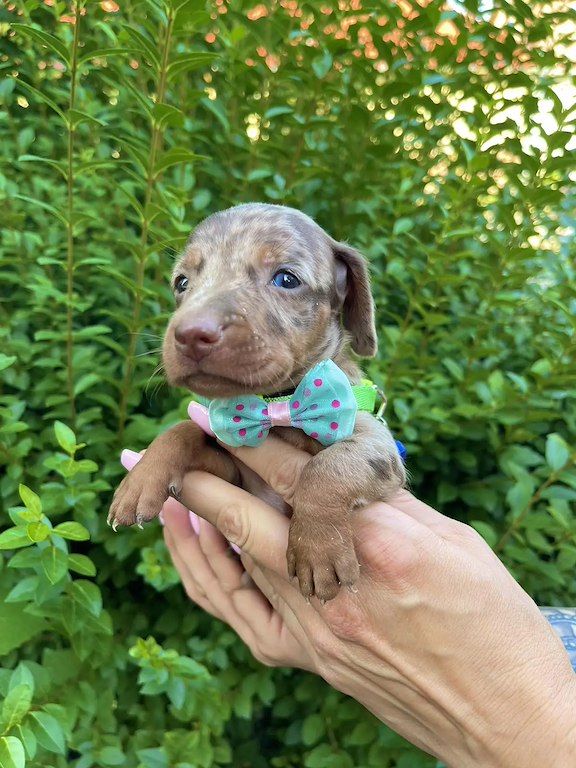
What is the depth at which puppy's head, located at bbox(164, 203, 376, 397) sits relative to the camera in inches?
80.4

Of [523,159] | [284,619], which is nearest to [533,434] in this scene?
[523,159]

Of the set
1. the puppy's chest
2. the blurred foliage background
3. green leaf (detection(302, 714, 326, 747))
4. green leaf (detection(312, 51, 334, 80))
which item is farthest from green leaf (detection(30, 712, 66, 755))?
green leaf (detection(312, 51, 334, 80))

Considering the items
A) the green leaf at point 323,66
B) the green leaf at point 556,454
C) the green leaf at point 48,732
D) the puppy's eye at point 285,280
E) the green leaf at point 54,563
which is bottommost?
the green leaf at point 48,732

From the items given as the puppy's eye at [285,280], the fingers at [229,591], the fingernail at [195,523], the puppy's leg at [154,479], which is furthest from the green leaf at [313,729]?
the puppy's eye at [285,280]

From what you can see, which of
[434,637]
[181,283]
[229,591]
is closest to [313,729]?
[229,591]

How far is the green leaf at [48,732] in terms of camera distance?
1709 mm

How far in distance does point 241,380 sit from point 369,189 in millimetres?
1939

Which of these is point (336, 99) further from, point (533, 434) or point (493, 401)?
point (533, 434)

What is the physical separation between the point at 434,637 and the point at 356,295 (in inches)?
66.7

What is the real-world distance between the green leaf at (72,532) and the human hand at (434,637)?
504 millimetres

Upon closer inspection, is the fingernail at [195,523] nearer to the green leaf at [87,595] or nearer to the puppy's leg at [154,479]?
the puppy's leg at [154,479]

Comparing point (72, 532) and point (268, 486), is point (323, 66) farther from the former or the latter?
point (72, 532)

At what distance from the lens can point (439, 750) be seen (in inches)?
80.4

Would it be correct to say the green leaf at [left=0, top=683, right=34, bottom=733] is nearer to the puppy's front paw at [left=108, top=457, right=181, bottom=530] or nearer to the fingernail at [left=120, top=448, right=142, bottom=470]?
the puppy's front paw at [left=108, top=457, right=181, bottom=530]
